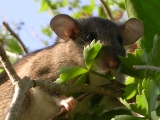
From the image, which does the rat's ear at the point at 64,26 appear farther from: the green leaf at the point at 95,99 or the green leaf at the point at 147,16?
the green leaf at the point at 95,99

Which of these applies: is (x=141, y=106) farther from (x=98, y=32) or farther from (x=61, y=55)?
(x=61, y=55)

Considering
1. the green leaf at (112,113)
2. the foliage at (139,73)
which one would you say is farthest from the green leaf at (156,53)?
the green leaf at (112,113)

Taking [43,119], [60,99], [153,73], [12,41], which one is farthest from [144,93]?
[12,41]

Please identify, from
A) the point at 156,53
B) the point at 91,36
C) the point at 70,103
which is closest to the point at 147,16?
the point at 156,53

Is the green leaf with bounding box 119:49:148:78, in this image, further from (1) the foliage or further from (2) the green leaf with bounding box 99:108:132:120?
(2) the green leaf with bounding box 99:108:132:120

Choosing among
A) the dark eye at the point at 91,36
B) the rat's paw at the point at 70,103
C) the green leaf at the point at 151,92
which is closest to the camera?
the green leaf at the point at 151,92

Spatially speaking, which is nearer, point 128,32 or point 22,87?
point 22,87
